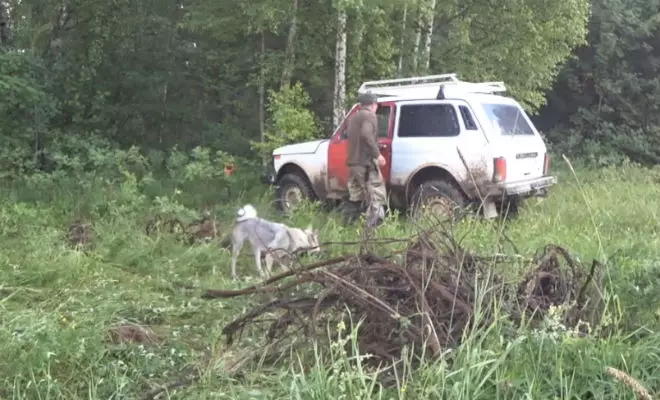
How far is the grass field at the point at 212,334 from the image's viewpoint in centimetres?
376

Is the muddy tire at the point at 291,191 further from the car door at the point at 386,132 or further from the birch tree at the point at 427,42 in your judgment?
the birch tree at the point at 427,42

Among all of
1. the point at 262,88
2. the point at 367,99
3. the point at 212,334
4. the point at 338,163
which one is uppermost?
the point at 262,88

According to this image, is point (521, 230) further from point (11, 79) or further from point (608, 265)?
point (11, 79)

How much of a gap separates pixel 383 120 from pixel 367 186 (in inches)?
59.7

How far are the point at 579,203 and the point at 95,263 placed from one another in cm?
669

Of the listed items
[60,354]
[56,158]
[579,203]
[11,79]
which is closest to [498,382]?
[60,354]

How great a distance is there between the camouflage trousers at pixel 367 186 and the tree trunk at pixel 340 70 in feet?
12.9

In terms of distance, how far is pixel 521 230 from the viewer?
25.9ft

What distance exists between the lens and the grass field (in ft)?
12.3

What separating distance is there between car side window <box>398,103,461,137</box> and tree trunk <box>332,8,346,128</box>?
300cm

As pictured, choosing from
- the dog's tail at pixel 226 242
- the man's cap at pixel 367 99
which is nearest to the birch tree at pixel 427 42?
the man's cap at pixel 367 99

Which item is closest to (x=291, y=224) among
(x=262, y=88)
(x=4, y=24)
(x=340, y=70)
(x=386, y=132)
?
(x=386, y=132)

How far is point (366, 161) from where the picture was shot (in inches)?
375

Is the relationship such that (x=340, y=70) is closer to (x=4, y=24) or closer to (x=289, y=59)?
(x=289, y=59)
